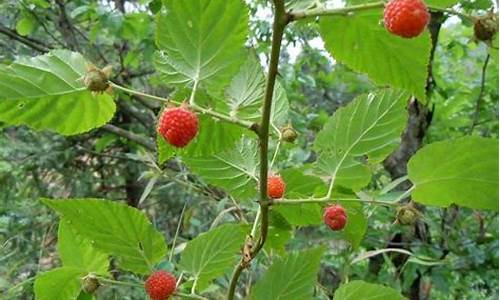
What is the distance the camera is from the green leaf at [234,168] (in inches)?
23.5

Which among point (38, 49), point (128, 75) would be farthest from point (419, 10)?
point (128, 75)

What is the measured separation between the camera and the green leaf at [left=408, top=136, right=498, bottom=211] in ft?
1.52

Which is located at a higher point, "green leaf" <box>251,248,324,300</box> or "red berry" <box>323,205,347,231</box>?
"red berry" <box>323,205,347,231</box>

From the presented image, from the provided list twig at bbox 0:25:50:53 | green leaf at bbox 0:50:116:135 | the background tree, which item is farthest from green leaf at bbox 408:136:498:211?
twig at bbox 0:25:50:53

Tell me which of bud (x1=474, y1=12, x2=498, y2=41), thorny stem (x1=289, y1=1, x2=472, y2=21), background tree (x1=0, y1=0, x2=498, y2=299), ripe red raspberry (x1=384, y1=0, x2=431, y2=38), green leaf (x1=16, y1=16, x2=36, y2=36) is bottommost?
background tree (x1=0, y1=0, x2=498, y2=299)

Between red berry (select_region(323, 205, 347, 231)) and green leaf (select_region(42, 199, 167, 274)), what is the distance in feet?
0.45

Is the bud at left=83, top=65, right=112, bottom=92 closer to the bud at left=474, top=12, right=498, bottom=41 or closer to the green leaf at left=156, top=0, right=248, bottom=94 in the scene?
the green leaf at left=156, top=0, right=248, bottom=94

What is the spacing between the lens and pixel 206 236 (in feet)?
1.89

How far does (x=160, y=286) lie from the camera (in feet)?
1.72

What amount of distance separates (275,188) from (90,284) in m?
0.17

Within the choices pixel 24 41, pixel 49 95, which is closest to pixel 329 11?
pixel 49 95

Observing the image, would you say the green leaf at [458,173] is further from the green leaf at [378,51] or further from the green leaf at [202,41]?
the green leaf at [202,41]

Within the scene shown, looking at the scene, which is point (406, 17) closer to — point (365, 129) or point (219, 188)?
point (365, 129)

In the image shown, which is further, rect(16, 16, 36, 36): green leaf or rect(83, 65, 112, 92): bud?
rect(16, 16, 36, 36): green leaf
